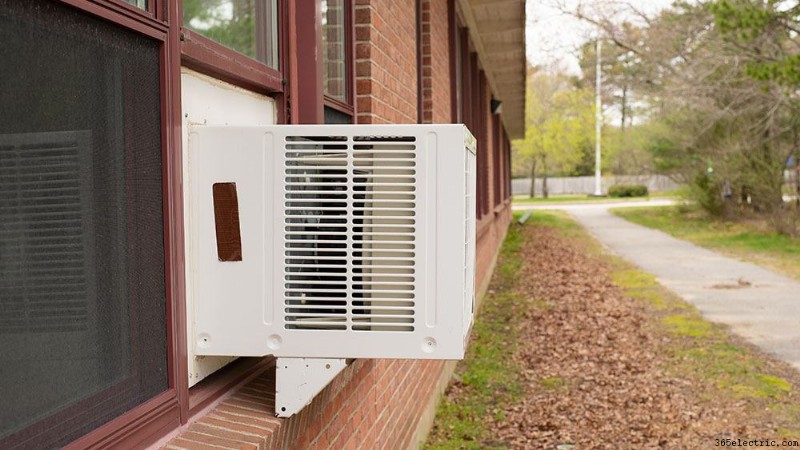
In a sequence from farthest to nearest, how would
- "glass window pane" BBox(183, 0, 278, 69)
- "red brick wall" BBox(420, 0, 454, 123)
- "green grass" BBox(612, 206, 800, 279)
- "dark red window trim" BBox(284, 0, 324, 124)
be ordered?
"green grass" BBox(612, 206, 800, 279) → "red brick wall" BBox(420, 0, 454, 123) → "dark red window trim" BBox(284, 0, 324, 124) → "glass window pane" BBox(183, 0, 278, 69)

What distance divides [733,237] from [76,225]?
21.9 metres

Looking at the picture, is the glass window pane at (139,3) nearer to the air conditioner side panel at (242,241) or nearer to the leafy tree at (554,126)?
the air conditioner side panel at (242,241)

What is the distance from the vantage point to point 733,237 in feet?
71.1

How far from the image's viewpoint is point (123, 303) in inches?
70.9

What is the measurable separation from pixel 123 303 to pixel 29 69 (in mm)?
538

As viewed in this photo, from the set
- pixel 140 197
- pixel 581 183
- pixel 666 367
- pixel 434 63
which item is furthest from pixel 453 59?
pixel 581 183

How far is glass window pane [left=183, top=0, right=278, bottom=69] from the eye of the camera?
7.55 feet

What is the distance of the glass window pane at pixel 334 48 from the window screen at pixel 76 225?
172 centimetres

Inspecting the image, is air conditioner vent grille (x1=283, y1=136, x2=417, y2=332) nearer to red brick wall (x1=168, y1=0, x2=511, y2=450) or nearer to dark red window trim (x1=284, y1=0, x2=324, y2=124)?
red brick wall (x1=168, y1=0, x2=511, y2=450)

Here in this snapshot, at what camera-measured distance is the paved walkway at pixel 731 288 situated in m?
9.02

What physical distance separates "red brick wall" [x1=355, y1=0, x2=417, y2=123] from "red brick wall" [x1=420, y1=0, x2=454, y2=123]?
81cm

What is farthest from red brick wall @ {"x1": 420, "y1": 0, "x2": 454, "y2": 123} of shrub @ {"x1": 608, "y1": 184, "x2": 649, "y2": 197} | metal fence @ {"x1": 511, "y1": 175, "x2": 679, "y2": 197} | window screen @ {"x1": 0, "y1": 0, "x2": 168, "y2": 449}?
metal fence @ {"x1": 511, "y1": 175, "x2": 679, "y2": 197}

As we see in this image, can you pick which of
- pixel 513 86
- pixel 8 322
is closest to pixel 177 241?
pixel 8 322

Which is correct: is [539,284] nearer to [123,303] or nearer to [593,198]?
[123,303]
